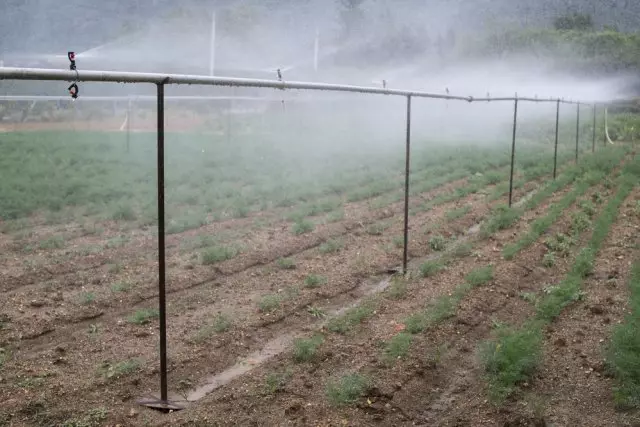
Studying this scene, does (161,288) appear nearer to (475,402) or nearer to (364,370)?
(364,370)

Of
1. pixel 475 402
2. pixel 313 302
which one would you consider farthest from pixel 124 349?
pixel 475 402

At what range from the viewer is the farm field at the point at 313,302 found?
13.7ft

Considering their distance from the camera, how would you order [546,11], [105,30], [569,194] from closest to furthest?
[569,194]
[105,30]
[546,11]

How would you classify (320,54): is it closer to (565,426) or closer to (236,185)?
(236,185)

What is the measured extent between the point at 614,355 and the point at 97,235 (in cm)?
599

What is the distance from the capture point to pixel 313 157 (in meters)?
16.5

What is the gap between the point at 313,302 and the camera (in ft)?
20.0

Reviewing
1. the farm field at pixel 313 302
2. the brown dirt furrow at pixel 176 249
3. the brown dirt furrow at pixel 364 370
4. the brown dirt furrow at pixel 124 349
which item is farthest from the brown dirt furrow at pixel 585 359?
the brown dirt furrow at pixel 176 249

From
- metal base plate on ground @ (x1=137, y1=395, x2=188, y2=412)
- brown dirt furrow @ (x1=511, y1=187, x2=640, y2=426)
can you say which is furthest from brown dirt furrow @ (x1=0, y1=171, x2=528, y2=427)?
brown dirt furrow @ (x1=511, y1=187, x2=640, y2=426)

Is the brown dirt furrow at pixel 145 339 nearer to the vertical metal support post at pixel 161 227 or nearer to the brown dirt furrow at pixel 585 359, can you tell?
the vertical metal support post at pixel 161 227

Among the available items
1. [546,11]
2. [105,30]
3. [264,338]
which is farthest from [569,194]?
[546,11]

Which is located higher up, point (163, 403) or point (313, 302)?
point (313, 302)

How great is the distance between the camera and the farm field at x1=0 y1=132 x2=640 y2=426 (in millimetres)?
4172

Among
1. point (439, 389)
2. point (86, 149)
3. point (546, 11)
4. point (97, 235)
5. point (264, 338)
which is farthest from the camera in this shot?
point (546, 11)
